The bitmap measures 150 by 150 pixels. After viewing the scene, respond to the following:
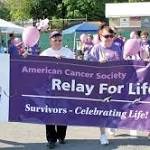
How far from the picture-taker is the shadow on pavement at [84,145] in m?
8.96

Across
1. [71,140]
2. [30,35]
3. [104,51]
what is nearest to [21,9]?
[30,35]

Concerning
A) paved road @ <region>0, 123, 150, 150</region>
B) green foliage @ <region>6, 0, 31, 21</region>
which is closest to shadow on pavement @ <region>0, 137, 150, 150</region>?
paved road @ <region>0, 123, 150, 150</region>

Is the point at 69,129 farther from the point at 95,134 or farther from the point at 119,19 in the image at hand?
the point at 119,19

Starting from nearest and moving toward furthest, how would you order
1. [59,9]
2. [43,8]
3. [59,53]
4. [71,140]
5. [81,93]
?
[81,93] < [59,53] < [71,140] < [43,8] < [59,9]

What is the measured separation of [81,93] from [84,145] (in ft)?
2.79

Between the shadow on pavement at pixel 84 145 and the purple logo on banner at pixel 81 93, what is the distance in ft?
1.11

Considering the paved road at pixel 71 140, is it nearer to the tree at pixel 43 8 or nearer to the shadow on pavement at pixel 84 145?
the shadow on pavement at pixel 84 145

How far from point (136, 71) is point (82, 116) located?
109 centimetres

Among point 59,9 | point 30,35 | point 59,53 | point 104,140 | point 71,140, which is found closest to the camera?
point 59,53

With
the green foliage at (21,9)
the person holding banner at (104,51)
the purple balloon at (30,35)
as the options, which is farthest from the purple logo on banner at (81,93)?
the green foliage at (21,9)

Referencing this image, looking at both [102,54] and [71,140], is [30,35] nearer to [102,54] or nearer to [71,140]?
[102,54]

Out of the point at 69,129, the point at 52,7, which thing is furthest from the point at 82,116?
the point at 52,7

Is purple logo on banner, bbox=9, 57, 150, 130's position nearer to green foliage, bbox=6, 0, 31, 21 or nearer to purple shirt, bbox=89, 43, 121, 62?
purple shirt, bbox=89, 43, 121, 62

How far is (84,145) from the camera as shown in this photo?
911 centimetres
